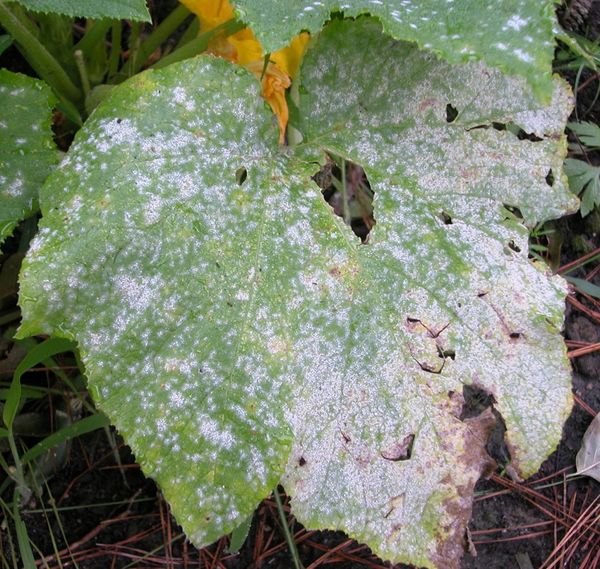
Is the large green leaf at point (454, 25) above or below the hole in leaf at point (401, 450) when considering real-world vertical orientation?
above

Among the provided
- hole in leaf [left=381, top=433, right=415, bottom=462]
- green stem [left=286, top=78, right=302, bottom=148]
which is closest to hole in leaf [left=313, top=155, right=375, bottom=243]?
green stem [left=286, top=78, right=302, bottom=148]

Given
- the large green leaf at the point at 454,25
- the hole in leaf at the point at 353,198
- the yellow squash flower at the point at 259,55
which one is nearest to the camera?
the large green leaf at the point at 454,25

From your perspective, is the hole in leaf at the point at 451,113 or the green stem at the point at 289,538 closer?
the hole in leaf at the point at 451,113

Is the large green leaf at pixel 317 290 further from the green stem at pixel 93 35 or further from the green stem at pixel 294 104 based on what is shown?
the green stem at pixel 93 35

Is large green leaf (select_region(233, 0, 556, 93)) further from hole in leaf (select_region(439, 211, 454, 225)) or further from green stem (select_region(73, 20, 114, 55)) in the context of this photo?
green stem (select_region(73, 20, 114, 55))

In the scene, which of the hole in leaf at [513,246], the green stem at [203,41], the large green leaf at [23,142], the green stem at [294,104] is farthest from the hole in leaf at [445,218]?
the large green leaf at [23,142]
